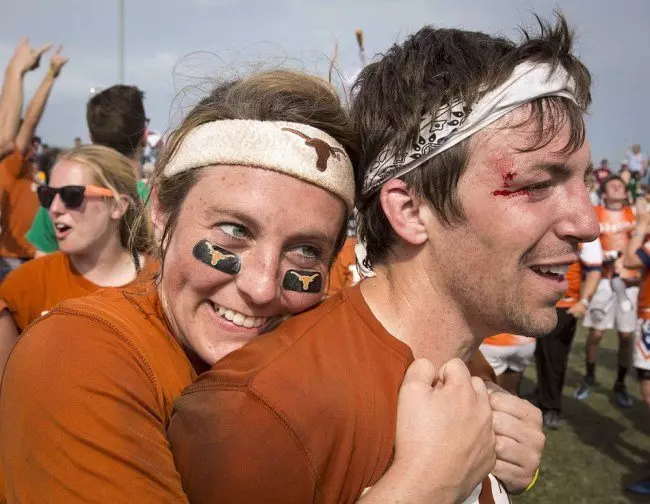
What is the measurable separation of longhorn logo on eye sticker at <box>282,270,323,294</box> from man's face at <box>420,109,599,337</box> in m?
0.39

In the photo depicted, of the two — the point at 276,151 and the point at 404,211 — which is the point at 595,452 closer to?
the point at 404,211

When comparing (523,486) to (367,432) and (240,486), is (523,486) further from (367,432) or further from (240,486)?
(240,486)

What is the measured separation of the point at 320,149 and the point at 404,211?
0.33 meters

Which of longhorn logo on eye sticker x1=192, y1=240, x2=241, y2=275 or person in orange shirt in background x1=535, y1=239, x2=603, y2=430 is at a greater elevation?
longhorn logo on eye sticker x1=192, y1=240, x2=241, y2=275

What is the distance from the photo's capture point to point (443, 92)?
5.74ft

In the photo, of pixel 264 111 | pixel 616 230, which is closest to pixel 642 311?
pixel 616 230

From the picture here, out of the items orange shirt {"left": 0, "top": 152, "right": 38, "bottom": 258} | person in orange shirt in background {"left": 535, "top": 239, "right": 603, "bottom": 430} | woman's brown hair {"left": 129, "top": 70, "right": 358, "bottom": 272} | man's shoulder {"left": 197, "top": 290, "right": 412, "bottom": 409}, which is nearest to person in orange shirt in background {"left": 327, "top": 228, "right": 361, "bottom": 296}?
woman's brown hair {"left": 129, "top": 70, "right": 358, "bottom": 272}

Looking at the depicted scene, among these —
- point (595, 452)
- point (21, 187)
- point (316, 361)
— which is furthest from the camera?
point (595, 452)

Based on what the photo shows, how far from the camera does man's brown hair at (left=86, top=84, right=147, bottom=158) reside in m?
4.40

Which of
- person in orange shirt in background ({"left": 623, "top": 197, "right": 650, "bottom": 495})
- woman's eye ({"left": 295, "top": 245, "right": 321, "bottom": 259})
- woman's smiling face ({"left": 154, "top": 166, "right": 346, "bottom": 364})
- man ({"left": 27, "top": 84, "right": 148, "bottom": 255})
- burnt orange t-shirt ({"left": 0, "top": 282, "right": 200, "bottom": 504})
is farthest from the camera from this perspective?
person in orange shirt in background ({"left": 623, "top": 197, "right": 650, "bottom": 495})

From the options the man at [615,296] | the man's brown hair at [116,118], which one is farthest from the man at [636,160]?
the man's brown hair at [116,118]

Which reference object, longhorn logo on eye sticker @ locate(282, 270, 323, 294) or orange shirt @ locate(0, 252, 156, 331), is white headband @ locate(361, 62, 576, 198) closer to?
longhorn logo on eye sticker @ locate(282, 270, 323, 294)

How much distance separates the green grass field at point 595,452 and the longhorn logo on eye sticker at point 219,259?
13.5 ft

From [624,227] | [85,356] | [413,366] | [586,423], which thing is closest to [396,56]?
[413,366]
